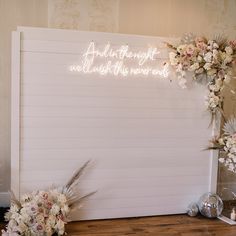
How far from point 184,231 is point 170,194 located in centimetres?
46

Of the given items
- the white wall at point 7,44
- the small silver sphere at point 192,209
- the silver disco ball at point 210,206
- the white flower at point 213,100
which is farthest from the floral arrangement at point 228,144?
the white wall at point 7,44

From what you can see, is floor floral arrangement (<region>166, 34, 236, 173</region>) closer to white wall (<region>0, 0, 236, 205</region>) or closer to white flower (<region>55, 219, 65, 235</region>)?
white wall (<region>0, 0, 236, 205</region>)

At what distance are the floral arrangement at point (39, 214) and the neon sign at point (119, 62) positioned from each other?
114 centimetres

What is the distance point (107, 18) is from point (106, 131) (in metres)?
1.24

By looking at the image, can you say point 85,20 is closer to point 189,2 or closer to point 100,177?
point 189,2

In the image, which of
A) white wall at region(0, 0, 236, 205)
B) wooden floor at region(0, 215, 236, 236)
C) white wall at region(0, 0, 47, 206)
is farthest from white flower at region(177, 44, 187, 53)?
wooden floor at region(0, 215, 236, 236)

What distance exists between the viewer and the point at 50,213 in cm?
288

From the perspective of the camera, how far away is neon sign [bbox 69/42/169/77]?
3137mm

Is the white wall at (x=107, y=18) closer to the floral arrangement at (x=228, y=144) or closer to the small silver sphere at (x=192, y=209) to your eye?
the floral arrangement at (x=228, y=144)

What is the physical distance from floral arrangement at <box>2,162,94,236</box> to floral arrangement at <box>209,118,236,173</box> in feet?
5.18

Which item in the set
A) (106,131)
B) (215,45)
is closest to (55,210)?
(106,131)

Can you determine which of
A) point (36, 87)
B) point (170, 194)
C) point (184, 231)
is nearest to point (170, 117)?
point (170, 194)

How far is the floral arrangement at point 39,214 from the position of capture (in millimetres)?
2770

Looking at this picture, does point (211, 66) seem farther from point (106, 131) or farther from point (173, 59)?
point (106, 131)
